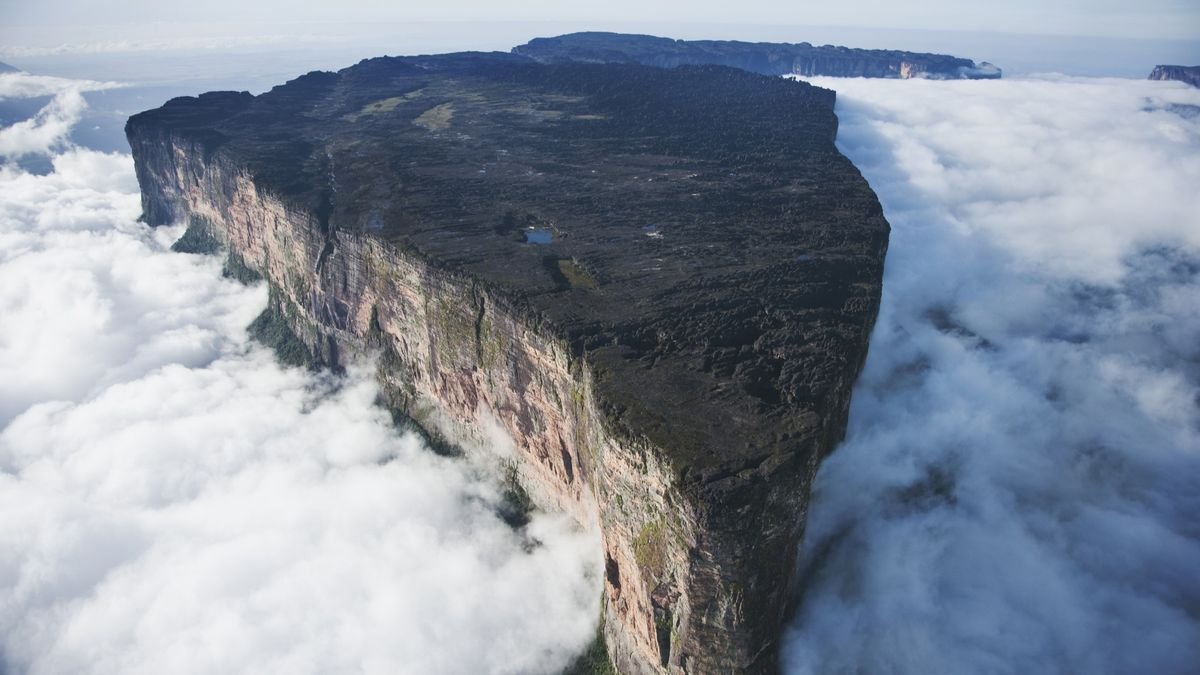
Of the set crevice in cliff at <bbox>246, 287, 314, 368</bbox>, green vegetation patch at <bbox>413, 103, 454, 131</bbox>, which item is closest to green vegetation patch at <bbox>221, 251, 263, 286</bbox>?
crevice in cliff at <bbox>246, 287, 314, 368</bbox>

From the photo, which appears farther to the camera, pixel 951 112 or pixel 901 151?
pixel 951 112

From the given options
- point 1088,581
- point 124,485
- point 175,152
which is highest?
point 175,152

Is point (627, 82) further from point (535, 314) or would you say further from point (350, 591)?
point (350, 591)

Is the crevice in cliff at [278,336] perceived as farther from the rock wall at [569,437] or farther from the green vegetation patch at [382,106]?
the green vegetation patch at [382,106]

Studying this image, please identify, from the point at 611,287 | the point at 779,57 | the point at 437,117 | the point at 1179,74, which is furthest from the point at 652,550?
the point at 1179,74

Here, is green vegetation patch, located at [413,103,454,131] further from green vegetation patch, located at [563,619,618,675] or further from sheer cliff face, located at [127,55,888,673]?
green vegetation patch, located at [563,619,618,675]

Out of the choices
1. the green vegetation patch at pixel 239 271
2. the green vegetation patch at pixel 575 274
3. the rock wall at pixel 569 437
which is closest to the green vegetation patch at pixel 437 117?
the rock wall at pixel 569 437

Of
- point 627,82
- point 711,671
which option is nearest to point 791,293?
point 711,671
